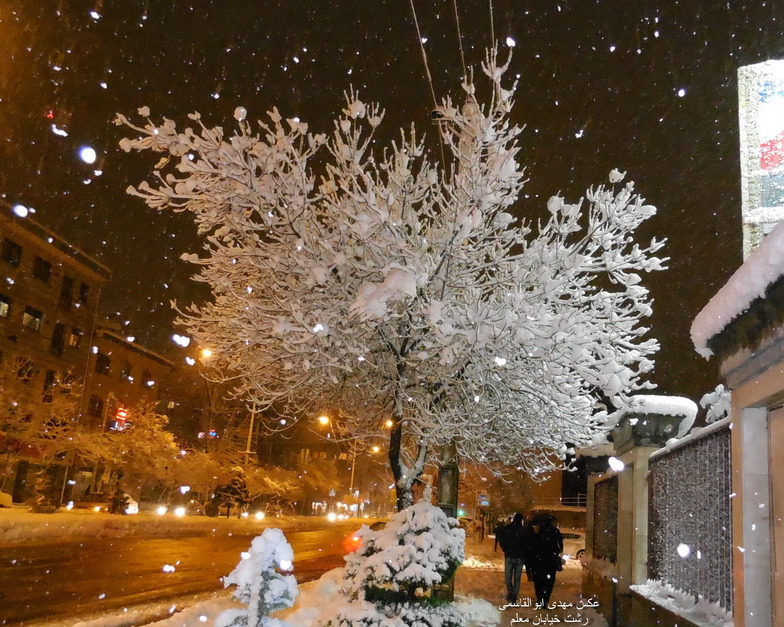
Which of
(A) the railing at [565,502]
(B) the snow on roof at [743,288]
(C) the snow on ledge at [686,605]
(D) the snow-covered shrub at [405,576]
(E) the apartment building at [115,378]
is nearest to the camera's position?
(B) the snow on roof at [743,288]

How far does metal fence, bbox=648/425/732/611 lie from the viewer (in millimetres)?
4914

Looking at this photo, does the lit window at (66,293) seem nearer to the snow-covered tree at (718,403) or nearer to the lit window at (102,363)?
the lit window at (102,363)

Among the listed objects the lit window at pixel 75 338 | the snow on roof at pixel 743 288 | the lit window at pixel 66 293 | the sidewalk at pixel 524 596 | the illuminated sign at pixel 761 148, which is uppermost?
the lit window at pixel 66 293

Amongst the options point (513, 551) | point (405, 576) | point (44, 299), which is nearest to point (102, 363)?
point (44, 299)

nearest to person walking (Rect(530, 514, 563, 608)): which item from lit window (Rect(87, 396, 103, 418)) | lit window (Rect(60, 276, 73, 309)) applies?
lit window (Rect(60, 276, 73, 309))

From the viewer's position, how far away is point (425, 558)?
292 inches

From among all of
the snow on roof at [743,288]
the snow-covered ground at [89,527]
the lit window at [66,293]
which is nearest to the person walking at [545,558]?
the snow on roof at [743,288]

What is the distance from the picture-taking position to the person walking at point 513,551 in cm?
1227

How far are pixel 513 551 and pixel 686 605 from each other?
22.6 feet

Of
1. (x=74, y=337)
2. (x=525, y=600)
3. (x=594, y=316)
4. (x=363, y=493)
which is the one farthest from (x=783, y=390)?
(x=363, y=493)

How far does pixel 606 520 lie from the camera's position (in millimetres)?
11234

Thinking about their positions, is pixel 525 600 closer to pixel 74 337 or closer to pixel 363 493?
pixel 74 337

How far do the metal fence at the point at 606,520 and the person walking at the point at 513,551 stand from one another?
139 centimetres

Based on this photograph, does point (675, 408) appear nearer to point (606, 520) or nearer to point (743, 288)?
point (606, 520)
